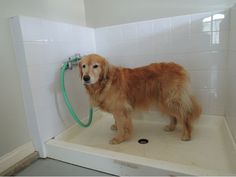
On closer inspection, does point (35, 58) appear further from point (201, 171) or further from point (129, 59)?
point (201, 171)

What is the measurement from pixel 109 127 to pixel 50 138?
0.56 meters

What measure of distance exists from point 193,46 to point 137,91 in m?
0.61

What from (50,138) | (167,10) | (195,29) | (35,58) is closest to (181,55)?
(195,29)

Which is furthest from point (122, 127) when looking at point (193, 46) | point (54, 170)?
point (193, 46)

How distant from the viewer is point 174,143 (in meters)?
1.34

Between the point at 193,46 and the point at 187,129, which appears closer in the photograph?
the point at 187,129

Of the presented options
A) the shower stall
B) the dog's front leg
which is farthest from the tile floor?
the dog's front leg

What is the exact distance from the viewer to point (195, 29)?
4.68 feet

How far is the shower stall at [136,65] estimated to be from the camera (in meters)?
1.13

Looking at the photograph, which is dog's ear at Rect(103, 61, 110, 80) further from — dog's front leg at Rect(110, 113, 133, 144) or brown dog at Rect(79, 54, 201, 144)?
dog's front leg at Rect(110, 113, 133, 144)

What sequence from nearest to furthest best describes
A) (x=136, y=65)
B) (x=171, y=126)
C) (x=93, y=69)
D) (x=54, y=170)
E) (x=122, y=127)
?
1. (x=54, y=170)
2. (x=93, y=69)
3. (x=122, y=127)
4. (x=171, y=126)
5. (x=136, y=65)

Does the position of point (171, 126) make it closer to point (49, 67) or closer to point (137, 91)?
point (137, 91)

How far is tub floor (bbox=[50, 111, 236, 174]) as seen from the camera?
1.12 metres

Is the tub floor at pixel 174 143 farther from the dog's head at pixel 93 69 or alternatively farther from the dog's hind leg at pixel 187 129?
the dog's head at pixel 93 69
